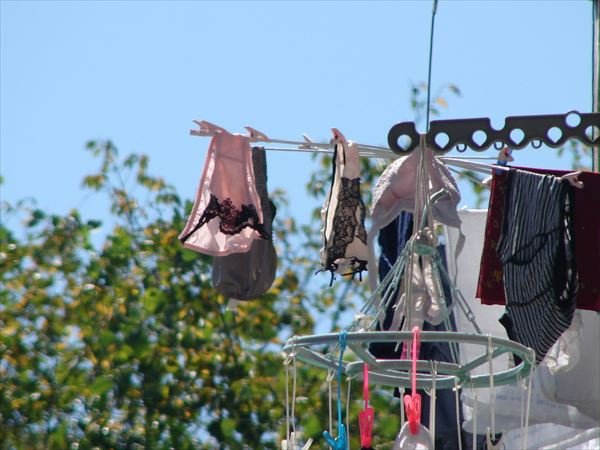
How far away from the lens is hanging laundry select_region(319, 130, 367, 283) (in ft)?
16.4

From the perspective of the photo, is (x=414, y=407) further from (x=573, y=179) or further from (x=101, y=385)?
(x=101, y=385)

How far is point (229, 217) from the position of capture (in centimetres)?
509

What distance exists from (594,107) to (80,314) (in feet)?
15.4

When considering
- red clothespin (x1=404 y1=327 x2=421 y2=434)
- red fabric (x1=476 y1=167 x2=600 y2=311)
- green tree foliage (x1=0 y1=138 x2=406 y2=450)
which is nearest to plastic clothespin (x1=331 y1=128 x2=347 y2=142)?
red fabric (x1=476 y1=167 x2=600 y2=311)

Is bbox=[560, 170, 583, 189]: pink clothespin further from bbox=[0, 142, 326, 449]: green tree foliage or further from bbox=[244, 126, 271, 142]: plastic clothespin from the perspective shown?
bbox=[0, 142, 326, 449]: green tree foliage

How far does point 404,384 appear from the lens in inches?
179

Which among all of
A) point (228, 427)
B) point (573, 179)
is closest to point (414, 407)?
point (573, 179)

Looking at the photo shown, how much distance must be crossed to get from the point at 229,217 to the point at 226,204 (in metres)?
0.05

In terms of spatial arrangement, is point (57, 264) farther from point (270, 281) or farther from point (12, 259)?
point (270, 281)

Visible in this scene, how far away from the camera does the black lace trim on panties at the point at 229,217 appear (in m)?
5.07

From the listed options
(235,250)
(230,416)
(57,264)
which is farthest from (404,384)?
(57,264)

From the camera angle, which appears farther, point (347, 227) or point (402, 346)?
point (402, 346)

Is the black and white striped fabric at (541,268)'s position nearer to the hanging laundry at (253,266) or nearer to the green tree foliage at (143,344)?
the hanging laundry at (253,266)

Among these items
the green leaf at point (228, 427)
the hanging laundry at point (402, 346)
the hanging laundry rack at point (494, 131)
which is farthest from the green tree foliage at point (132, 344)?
the hanging laundry rack at point (494, 131)
